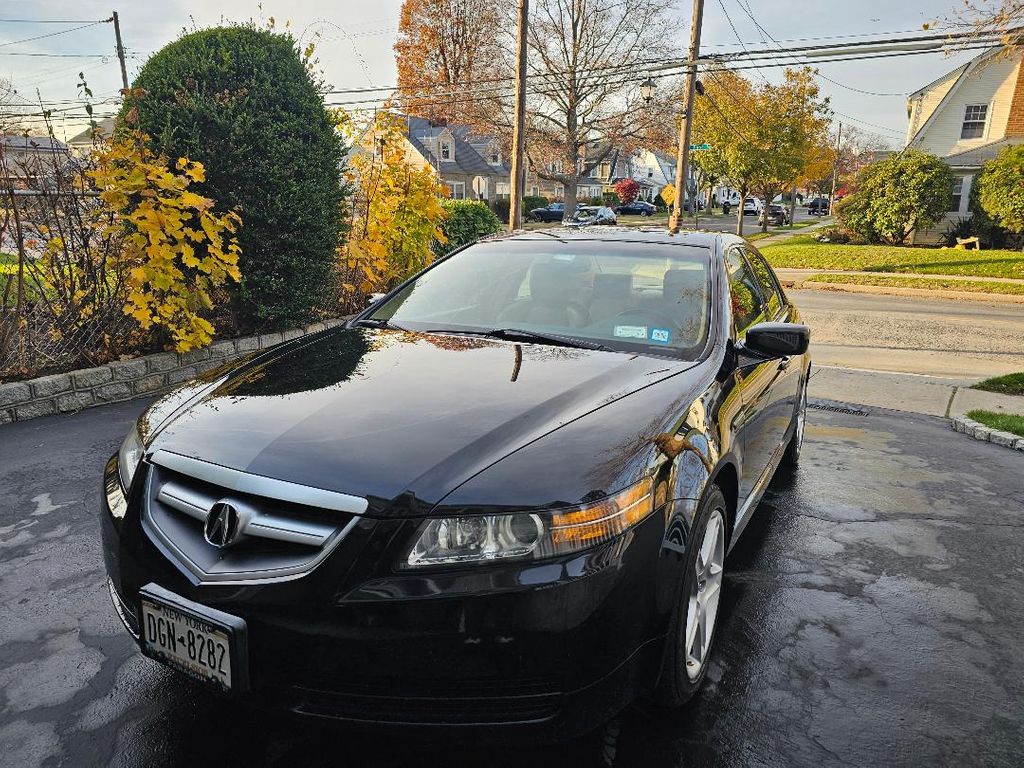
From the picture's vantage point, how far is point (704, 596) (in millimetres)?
2512

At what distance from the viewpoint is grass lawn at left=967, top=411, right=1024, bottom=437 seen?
5965 millimetres

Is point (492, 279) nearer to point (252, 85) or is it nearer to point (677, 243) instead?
point (677, 243)

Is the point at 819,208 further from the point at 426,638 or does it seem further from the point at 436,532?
the point at 426,638

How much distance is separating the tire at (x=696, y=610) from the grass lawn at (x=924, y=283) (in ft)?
55.5

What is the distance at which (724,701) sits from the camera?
8.27ft

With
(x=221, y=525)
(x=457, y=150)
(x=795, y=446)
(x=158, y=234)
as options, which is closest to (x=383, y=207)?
(x=158, y=234)

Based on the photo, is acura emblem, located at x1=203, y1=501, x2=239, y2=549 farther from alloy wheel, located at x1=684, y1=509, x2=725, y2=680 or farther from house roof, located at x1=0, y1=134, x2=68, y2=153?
house roof, located at x1=0, y1=134, x2=68, y2=153

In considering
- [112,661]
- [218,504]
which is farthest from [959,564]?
[112,661]

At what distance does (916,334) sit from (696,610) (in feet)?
36.3

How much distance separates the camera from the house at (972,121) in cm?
2816

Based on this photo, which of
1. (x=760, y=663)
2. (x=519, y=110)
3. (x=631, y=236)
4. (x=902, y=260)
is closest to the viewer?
(x=760, y=663)

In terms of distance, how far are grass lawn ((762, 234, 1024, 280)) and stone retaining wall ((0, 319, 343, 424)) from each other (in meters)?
18.5

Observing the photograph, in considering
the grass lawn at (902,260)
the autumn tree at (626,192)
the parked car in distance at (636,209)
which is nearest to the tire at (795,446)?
the grass lawn at (902,260)

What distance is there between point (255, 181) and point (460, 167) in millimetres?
53260
